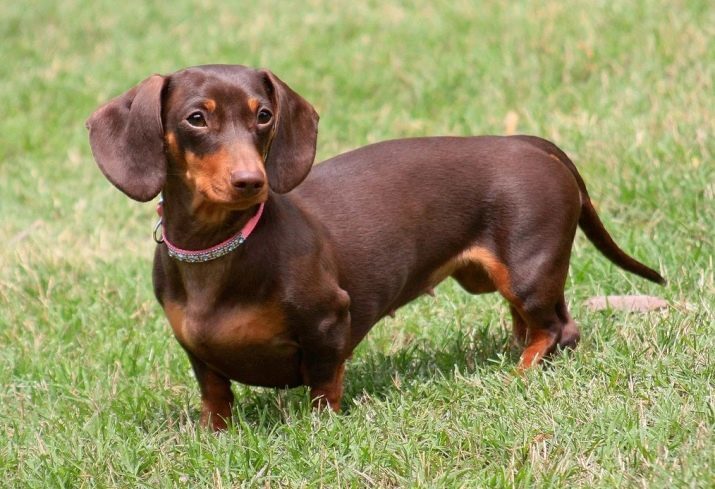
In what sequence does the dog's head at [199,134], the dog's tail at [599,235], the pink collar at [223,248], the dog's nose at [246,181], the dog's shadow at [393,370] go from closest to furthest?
1. the dog's nose at [246,181]
2. the dog's head at [199,134]
3. the pink collar at [223,248]
4. the dog's shadow at [393,370]
5. the dog's tail at [599,235]

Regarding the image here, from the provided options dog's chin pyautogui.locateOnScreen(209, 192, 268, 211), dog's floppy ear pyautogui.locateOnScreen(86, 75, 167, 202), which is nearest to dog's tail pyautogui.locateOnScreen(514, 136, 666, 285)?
dog's chin pyautogui.locateOnScreen(209, 192, 268, 211)

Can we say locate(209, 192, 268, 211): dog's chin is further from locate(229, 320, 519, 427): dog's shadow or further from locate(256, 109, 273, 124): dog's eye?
locate(229, 320, 519, 427): dog's shadow

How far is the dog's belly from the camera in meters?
3.66

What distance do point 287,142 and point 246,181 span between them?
0.43 metres

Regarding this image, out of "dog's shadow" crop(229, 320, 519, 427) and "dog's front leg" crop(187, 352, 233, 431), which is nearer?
"dog's front leg" crop(187, 352, 233, 431)

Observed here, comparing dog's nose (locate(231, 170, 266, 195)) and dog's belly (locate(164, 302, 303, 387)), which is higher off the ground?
dog's nose (locate(231, 170, 266, 195))

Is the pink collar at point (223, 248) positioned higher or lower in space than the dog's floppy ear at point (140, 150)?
lower

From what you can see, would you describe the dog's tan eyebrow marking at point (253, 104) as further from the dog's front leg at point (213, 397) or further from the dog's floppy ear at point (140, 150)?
the dog's front leg at point (213, 397)

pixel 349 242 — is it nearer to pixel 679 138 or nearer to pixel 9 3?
pixel 679 138

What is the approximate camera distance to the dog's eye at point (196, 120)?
3473mm

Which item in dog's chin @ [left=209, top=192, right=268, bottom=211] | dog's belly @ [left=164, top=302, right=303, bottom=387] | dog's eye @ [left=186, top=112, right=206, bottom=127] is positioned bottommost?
dog's belly @ [left=164, top=302, right=303, bottom=387]

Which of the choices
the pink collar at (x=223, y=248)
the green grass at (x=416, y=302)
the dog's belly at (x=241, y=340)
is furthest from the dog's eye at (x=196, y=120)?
the green grass at (x=416, y=302)

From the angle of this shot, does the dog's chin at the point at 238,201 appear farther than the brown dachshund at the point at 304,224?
No

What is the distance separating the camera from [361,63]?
8461 mm
